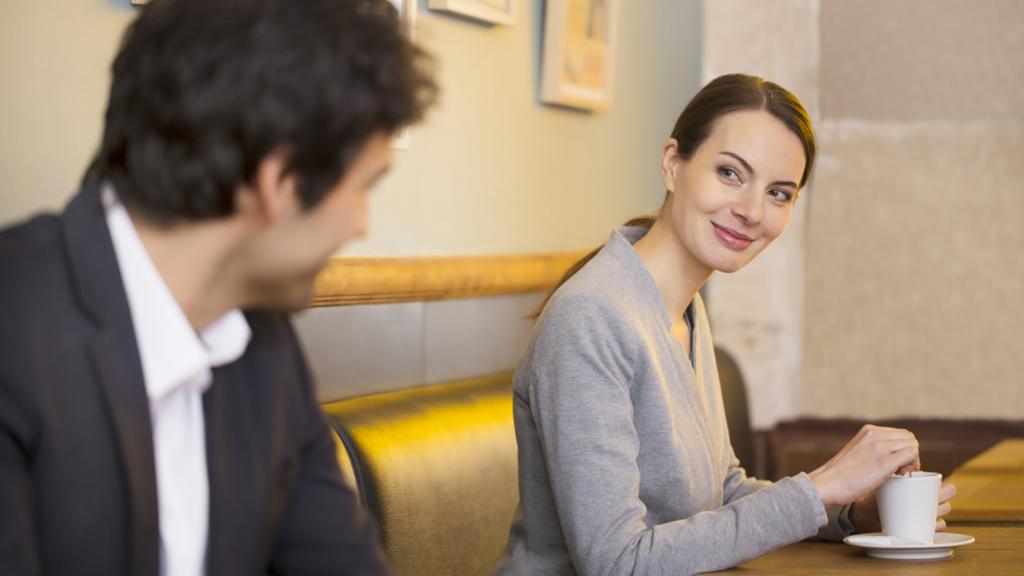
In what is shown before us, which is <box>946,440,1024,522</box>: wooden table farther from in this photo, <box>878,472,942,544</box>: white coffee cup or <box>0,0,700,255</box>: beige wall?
<box>0,0,700,255</box>: beige wall

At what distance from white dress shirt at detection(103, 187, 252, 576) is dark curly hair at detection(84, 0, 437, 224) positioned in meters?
0.05

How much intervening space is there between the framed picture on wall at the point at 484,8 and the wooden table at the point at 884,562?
118cm

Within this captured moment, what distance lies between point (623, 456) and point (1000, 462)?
1.28 m

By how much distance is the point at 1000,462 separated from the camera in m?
2.68

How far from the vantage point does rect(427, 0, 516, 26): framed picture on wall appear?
2463mm

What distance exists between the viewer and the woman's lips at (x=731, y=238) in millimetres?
2002

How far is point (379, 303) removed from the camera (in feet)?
7.72

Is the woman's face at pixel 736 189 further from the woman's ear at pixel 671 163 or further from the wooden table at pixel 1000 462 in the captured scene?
the wooden table at pixel 1000 462

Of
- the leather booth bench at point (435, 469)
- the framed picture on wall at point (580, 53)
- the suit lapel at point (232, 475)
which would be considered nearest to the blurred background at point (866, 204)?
the framed picture on wall at point (580, 53)

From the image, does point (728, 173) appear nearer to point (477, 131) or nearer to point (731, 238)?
point (731, 238)

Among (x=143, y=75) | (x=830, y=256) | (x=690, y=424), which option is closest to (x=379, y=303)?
(x=690, y=424)

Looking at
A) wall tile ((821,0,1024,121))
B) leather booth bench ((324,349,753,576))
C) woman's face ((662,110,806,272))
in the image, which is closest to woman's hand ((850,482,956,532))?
woman's face ((662,110,806,272))

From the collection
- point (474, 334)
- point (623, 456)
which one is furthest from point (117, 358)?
point (474, 334)

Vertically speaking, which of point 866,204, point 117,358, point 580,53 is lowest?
point 117,358
